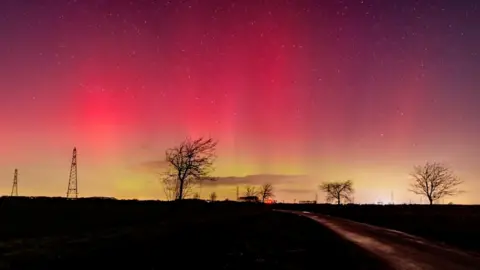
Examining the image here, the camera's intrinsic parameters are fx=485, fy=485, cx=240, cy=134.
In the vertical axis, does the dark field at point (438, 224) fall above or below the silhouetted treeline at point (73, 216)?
below

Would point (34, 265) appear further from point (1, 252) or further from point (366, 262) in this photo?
point (366, 262)

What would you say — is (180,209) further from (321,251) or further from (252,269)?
(252,269)

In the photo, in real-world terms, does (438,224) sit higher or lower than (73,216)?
lower

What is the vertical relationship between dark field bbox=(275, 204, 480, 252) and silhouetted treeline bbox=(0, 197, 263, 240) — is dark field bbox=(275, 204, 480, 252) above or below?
below

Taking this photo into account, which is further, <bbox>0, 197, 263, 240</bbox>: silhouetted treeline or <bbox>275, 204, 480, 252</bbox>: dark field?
<bbox>0, 197, 263, 240</bbox>: silhouetted treeline

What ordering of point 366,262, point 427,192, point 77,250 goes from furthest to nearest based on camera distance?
point 427,192, point 77,250, point 366,262

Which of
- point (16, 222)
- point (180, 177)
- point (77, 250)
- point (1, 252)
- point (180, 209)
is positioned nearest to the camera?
point (1, 252)

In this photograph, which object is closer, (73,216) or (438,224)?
(438,224)

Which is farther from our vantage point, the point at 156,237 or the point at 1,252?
the point at 156,237

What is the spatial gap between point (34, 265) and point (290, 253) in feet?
32.3

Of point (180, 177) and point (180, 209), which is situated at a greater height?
point (180, 177)

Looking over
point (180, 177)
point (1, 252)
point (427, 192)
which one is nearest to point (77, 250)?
point (1, 252)

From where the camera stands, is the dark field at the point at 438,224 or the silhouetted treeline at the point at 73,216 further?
the silhouetted treeline at the point at 73,216

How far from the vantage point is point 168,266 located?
1627cm
